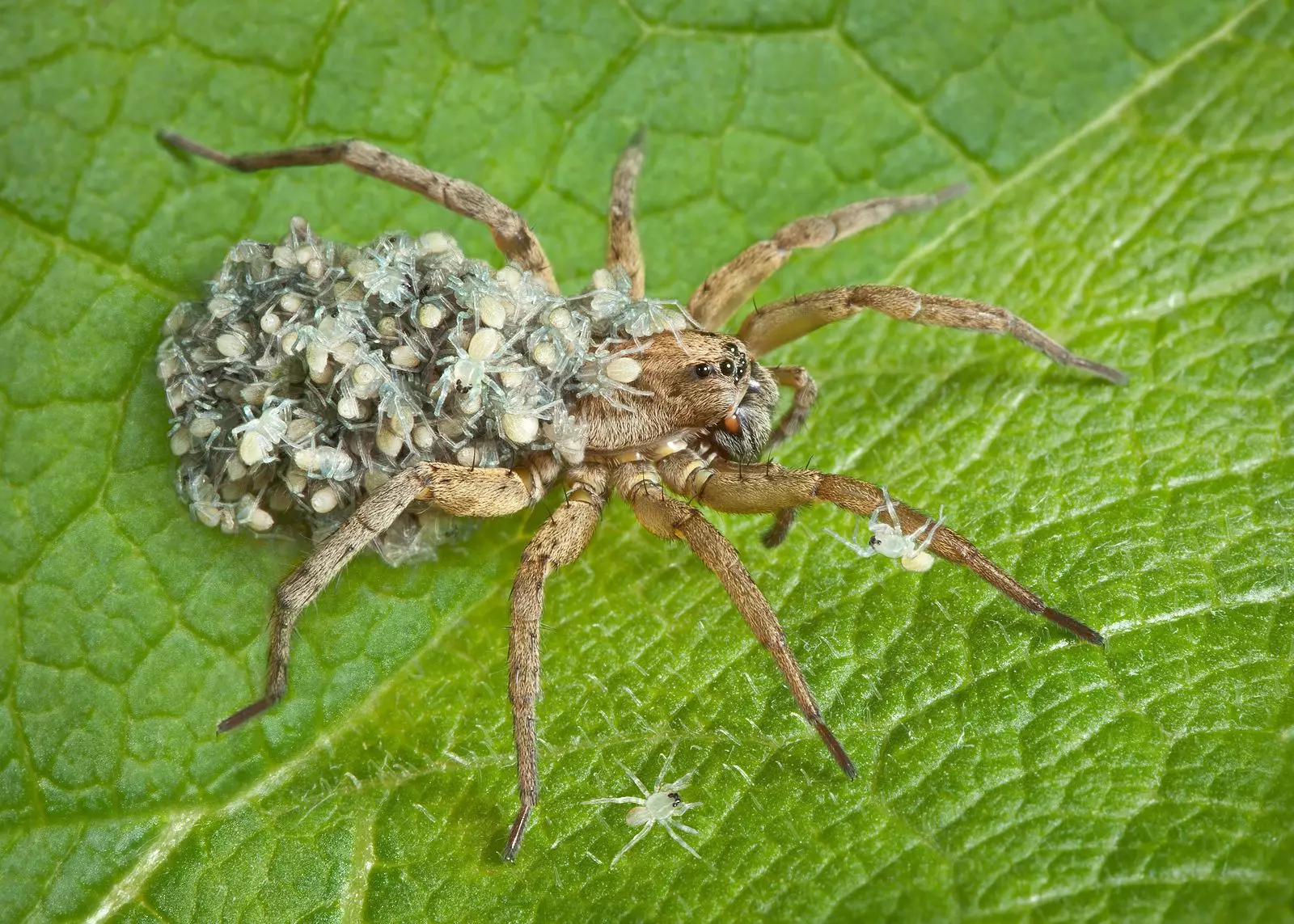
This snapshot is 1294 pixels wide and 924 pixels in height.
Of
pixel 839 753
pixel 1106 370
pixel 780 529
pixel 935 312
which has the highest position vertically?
pixel 935 312

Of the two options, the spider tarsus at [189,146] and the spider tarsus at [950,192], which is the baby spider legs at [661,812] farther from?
the spider tarsus at [189,146]

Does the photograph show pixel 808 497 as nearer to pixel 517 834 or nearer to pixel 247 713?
pixel 517 834

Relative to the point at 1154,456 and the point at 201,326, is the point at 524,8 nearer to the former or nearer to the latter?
the point at 201,326

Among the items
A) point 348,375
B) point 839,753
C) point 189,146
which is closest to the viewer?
point 839,753

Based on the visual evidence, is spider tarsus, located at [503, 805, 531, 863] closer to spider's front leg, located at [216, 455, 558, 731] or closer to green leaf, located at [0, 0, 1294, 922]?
green leaf, located at [0, 0, 1294, 922]

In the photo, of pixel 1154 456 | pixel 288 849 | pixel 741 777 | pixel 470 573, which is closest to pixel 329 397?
pixel 470 573

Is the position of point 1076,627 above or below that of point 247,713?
above

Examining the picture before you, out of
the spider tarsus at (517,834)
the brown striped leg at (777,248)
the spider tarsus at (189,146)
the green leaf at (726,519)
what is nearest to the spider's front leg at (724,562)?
the green leaf at (726,519)

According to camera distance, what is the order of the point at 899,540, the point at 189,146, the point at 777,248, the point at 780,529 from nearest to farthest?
the point at 899,540
the point at 780,529
the point at 189,146
the point at 777,248

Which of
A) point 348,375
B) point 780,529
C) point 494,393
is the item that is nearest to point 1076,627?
point 780,529
